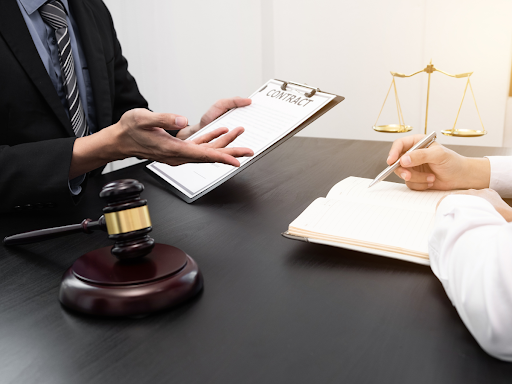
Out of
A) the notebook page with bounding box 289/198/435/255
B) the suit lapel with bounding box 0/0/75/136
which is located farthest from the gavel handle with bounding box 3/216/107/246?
the suit lapel with bounding box 0/0/75/136

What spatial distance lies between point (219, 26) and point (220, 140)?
335cm

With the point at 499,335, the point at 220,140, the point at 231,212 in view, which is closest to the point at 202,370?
the point at 499,335

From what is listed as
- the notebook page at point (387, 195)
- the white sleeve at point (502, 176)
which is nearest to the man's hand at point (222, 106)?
the notebook page at point (387, 195)

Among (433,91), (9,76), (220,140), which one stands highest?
(9,76)

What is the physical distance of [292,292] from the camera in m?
0.64

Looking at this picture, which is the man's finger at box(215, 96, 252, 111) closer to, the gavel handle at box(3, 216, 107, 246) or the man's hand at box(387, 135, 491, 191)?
the man's hand at box(387, 135, 491, 191)

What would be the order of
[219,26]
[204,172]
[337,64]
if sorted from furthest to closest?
[219,26]
[337,64]
[204,172]

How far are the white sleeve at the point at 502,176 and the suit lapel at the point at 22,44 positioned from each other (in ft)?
4.07

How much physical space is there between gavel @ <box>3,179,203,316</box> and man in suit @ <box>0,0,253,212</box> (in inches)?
11.4

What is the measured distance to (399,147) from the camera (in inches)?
45.7

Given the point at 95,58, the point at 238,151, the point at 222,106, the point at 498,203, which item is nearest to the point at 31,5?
the point at 95,58

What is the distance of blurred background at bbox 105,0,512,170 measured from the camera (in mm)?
3322

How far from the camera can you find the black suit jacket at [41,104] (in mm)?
1015

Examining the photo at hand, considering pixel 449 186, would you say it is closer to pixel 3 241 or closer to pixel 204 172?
pixel 204 172
